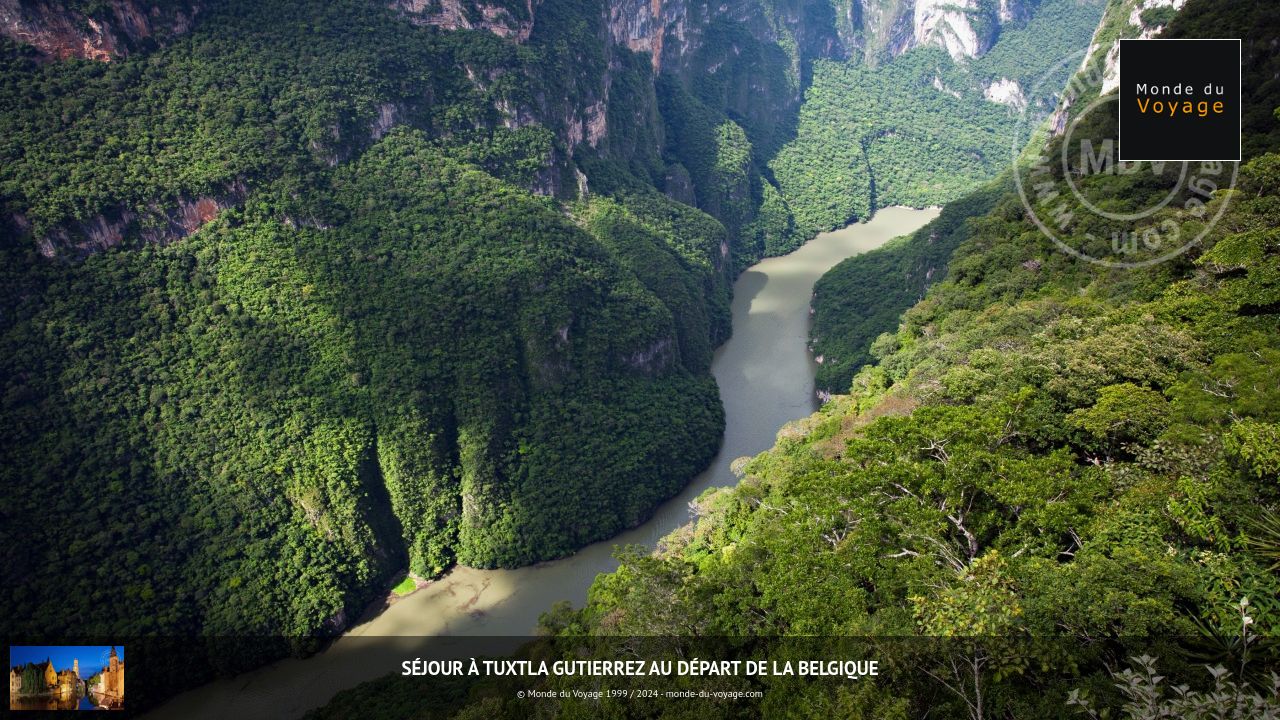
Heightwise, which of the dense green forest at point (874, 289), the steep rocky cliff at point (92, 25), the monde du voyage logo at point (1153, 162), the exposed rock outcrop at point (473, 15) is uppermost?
the exposed rock outcrop at point (473, 15)

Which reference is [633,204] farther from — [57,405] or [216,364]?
[57,405]

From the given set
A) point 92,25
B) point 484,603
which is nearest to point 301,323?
point 484,603

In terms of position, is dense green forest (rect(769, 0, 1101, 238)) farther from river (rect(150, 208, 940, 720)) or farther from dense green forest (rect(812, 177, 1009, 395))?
river (rect(150, 208, 940, 720))

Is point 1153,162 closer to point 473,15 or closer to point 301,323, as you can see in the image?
point 301,323

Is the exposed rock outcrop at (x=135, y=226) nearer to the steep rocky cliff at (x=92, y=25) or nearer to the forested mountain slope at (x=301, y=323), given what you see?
the forested mountain slope at (x=301, y=323)

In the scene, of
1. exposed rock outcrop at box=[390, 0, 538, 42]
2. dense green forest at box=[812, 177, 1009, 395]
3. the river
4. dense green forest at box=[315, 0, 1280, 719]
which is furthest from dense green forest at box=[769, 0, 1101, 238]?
dense green forest at box=[315, 0, 1280, 719]

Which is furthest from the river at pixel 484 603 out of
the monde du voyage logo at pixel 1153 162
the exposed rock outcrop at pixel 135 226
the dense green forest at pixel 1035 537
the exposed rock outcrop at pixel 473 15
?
the exposed rock outcrop at pixel 473 15

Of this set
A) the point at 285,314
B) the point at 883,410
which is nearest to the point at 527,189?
the point at 285,314
